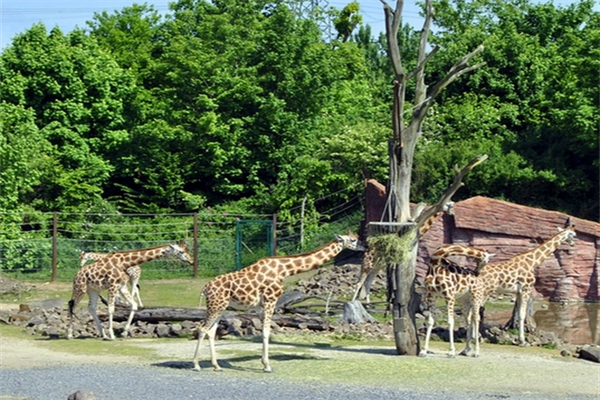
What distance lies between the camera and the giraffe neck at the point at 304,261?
55.1ft

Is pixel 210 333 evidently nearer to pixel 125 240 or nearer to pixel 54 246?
pixel 54 246

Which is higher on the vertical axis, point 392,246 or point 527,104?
point 527,104

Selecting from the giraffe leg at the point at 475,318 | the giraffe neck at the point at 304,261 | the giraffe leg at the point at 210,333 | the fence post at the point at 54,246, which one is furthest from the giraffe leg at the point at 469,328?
the fence post at the point at 54,246

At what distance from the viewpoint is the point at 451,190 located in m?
17.1

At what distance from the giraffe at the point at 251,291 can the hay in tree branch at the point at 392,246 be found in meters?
1.04

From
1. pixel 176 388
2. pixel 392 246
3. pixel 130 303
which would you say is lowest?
pixel 176 388

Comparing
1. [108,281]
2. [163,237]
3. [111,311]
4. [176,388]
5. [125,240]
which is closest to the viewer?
[176,388]

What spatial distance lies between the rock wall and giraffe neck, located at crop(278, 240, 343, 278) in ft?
33.0

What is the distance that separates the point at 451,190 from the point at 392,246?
1.27m

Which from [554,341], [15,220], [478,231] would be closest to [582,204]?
[478,231]

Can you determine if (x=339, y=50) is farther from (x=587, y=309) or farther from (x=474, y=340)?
(x=474, y=340)

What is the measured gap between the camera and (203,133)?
38.3 metres

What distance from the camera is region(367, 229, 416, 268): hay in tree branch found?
17.1 metres

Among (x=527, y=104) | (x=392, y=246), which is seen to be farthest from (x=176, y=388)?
(x=527, y=104)
